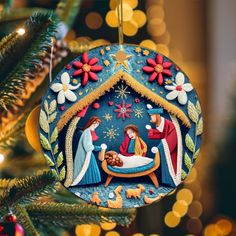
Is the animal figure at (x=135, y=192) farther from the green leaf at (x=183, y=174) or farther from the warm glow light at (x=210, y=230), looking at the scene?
the warm glow light at (x=210, y=230)

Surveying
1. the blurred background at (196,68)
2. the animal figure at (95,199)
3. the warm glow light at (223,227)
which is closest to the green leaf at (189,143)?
the animal figure at (95,199)

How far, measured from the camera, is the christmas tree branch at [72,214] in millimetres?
704

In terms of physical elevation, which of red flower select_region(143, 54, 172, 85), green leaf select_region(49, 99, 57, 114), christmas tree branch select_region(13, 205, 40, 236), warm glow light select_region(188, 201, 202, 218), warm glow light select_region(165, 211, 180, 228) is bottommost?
warm glow light select_region(188, 201, 202, 218)

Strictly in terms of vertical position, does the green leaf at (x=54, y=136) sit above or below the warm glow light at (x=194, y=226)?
above

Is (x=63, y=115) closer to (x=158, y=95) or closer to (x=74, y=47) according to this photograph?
(x=158, y=95)

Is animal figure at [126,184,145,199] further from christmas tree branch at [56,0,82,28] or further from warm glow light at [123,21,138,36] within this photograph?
warm glow light at [123,21,138,36]

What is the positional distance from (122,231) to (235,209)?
0.32m

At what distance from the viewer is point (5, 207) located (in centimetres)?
66

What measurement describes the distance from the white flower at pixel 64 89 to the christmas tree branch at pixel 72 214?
122 millimetres

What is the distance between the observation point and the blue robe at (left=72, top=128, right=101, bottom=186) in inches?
26.0

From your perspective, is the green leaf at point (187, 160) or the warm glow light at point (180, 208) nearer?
the green leaf at point (187, 160)

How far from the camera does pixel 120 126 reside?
671mm

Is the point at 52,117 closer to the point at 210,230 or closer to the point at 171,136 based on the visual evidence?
the point at 171,136

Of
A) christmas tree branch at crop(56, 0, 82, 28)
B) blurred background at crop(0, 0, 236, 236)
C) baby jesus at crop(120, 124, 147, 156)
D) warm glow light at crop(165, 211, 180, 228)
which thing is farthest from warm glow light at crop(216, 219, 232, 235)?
baby jesus at crop(120, 124, 147, 156)
